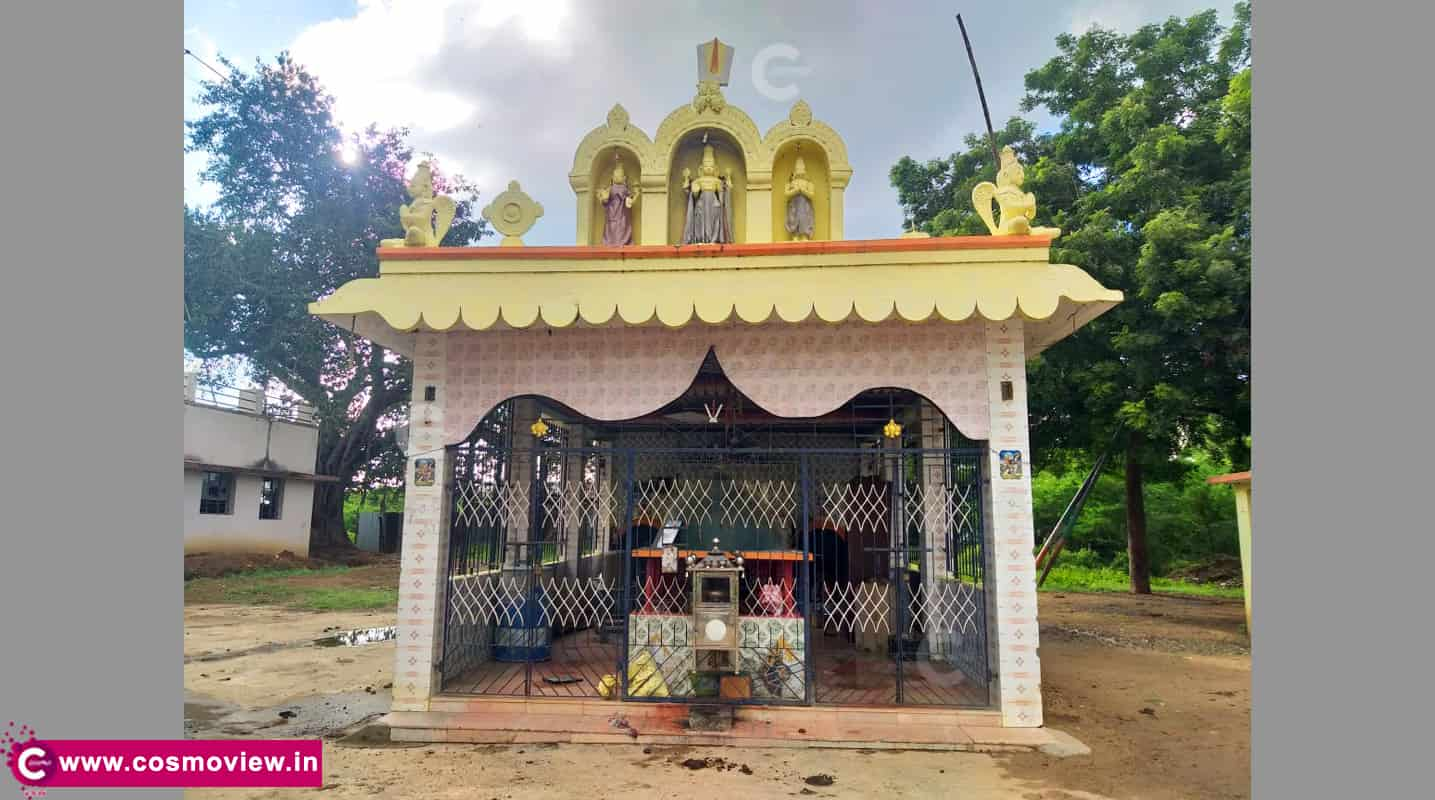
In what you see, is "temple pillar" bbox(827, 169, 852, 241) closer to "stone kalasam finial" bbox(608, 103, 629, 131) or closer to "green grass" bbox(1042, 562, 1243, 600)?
"stone kalasam finial" bbox(608, 103, 629, 131)

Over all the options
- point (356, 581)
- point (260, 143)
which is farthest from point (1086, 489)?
point (260, 143)

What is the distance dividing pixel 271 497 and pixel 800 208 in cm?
1834

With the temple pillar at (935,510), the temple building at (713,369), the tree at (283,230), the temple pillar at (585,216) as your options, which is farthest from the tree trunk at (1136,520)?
the tree at (283,230)

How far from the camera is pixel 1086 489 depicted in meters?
13.0

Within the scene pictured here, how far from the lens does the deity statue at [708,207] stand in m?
6.62

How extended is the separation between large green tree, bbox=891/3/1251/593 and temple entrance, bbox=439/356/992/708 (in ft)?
11.9

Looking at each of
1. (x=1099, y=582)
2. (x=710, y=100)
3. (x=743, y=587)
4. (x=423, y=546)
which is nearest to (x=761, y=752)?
(x=743, y=587)

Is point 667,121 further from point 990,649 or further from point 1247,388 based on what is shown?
point 1247,388

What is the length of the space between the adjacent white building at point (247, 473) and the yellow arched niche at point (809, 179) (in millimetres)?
15553

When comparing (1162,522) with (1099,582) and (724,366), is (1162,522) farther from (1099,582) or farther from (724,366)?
(724,366)

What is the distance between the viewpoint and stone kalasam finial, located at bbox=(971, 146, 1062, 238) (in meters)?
5.69

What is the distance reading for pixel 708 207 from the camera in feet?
21.8
